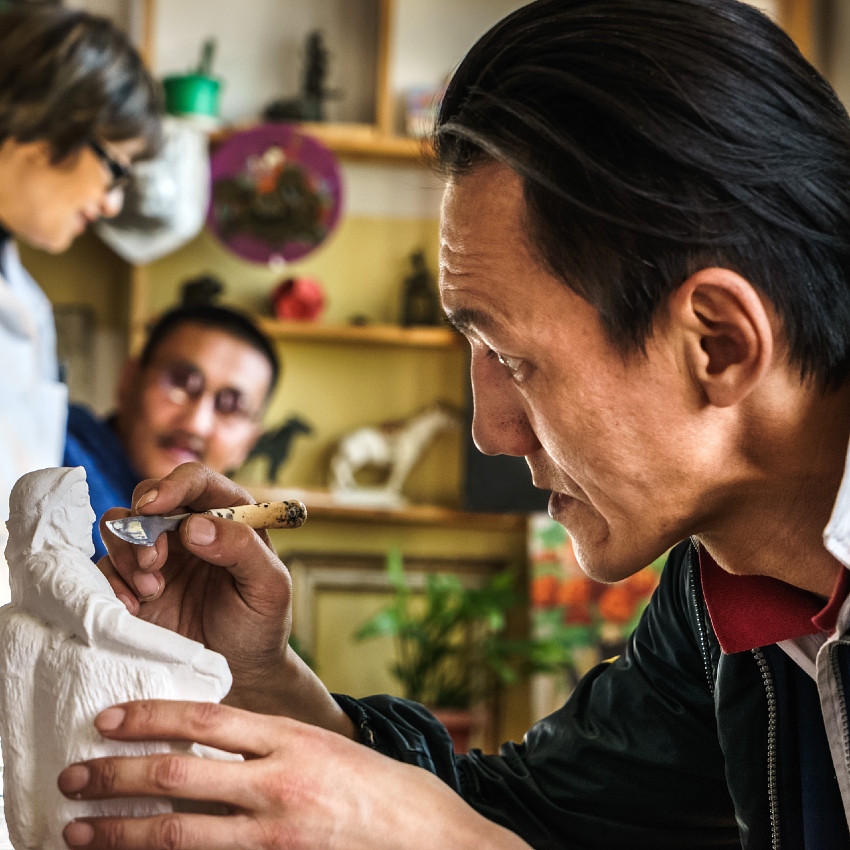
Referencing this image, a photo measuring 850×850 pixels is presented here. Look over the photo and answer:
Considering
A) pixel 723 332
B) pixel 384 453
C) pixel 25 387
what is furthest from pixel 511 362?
pixel 384 453

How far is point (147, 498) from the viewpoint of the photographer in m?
0.95

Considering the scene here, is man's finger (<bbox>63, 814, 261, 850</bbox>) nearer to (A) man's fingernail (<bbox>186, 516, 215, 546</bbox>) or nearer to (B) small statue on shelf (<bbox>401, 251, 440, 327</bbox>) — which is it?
(A) man's fingernail (<bbox>186, 516, 215, 546</bbox>)

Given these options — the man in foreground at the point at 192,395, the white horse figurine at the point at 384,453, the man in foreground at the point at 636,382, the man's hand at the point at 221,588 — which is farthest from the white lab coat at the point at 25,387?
the white horse figurine at the point at 384,453

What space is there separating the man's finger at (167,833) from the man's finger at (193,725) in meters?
0.05

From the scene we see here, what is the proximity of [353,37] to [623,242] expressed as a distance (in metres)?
3.06

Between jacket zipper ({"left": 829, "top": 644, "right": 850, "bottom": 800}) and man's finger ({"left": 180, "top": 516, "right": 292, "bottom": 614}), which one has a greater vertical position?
man's finger ({"left": 180, "top": 516, "right": 292, "bottom": 614})

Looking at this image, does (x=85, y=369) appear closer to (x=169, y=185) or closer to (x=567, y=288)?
(x=169, y=185)

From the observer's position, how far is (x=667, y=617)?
114 centimetres

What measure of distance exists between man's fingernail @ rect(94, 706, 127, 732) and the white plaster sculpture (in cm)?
2

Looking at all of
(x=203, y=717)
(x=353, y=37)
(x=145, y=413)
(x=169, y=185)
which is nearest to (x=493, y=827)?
(x=203, y=717)

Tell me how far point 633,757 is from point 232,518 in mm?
480

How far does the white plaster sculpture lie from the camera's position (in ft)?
2.41

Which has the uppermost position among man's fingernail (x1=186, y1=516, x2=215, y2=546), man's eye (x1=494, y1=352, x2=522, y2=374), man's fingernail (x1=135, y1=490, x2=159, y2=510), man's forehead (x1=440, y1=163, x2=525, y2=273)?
man's forehead (x1=440, y1=163, x2=525, y2=273)

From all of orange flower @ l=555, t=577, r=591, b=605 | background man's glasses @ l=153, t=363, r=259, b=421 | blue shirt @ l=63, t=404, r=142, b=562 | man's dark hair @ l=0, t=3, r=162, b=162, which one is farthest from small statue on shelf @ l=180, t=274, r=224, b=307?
orange flower @ l=555, t=577, r=591, b=605
